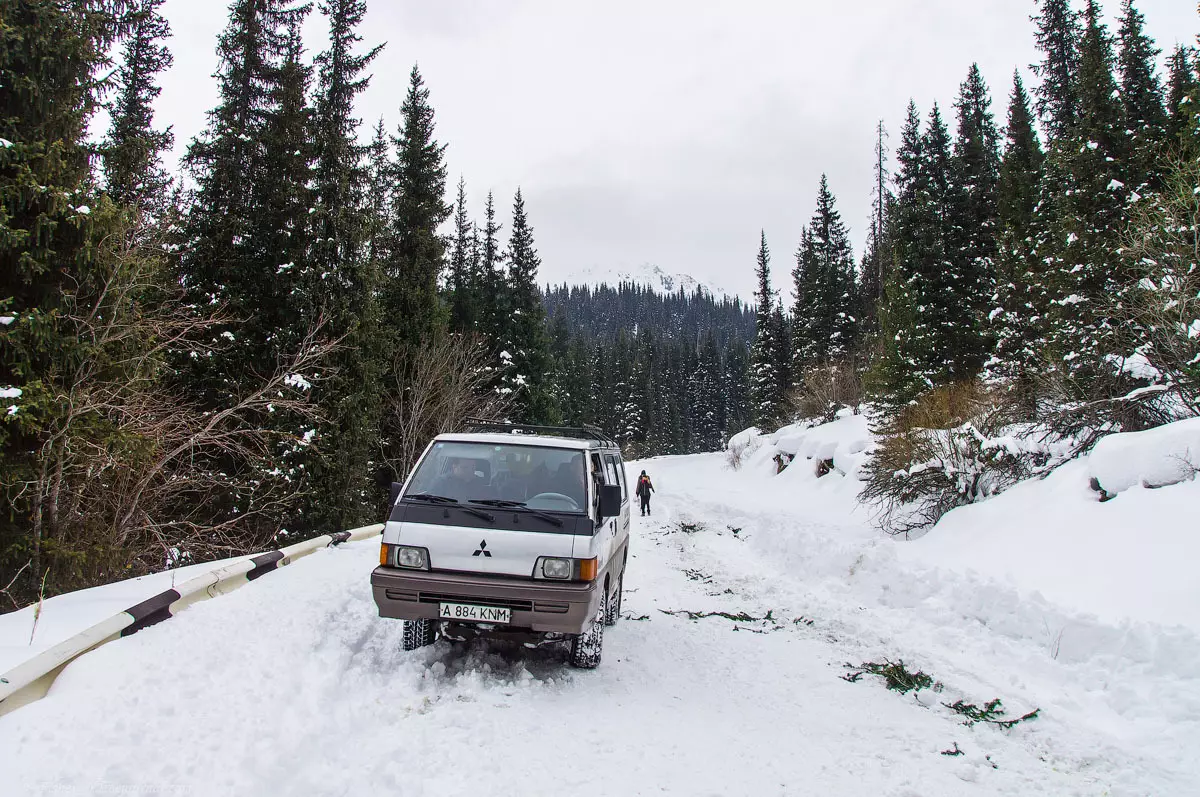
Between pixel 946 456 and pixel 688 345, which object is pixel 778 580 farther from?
pixel 688 345

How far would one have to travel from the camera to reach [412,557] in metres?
5.33

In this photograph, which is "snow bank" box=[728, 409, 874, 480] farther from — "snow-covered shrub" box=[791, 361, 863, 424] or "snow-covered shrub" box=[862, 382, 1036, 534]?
"snow-covered shrub" box=[862, 382, 1036, 534]

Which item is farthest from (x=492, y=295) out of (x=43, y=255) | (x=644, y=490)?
(x=43, y=255)

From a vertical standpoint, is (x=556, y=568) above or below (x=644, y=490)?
above

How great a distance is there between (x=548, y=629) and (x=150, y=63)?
24901 millimetres

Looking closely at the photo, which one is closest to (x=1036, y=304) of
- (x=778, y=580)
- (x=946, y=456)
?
(x=946, y=456)

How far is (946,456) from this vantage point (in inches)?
508

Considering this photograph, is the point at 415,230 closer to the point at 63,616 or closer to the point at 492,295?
the point at 492,295

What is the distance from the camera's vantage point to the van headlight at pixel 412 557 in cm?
531

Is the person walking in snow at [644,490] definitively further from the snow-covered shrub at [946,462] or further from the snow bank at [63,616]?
the snow bank at [63,616]

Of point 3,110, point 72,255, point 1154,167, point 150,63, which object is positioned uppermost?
point 150,63

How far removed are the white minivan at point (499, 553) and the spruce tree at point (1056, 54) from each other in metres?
33.5

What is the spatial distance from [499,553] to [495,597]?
35cm

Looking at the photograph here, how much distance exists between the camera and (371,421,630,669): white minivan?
513 cm
